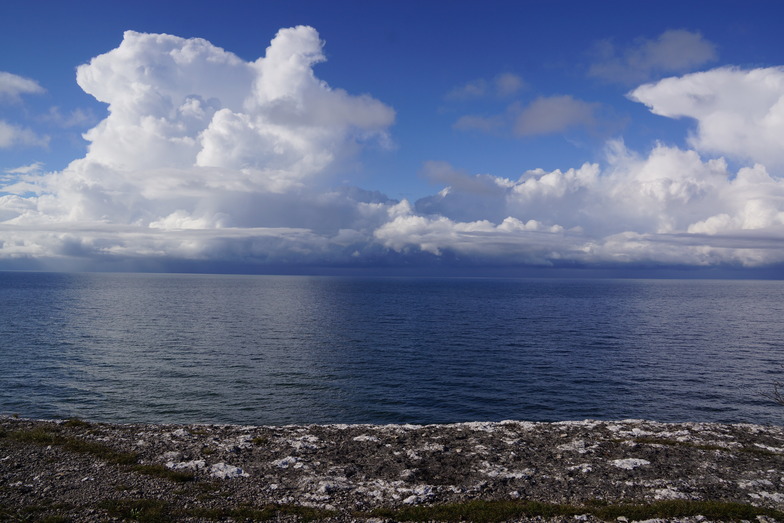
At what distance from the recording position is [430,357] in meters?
71.1

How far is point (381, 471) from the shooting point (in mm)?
22047

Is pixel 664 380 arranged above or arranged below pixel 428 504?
below

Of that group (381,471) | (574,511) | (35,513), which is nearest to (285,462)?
(381,471)

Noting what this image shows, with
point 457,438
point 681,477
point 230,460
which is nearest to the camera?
point 681,477

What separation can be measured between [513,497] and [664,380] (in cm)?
5025

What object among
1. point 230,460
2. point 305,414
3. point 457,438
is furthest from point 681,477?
point 305,414

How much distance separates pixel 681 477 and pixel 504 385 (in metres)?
34.4

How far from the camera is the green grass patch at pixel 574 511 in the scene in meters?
17.3

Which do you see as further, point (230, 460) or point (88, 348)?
point (88, 348)

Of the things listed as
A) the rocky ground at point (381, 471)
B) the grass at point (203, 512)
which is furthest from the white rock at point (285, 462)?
the grass at point (203, 512)

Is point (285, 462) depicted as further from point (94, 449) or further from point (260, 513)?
point (94, 449)

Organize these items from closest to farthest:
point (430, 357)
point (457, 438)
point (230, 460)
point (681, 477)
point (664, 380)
→ point (681, 477)
point (230, 460)
point (457, 438)
point (664, 380)
point (430, 357)

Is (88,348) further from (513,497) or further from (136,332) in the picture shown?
(513,497)

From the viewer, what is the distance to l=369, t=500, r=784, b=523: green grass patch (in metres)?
17.3
